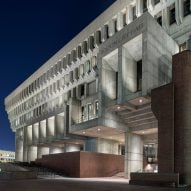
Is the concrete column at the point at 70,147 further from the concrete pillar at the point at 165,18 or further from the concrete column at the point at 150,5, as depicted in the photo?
the concrete pillar at the point at 165,18

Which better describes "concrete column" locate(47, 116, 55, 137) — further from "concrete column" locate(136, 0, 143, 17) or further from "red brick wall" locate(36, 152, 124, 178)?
"concrete column" locate(136, 0, 143, 17)

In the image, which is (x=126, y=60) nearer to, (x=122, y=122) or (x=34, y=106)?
(x=122, y=122)

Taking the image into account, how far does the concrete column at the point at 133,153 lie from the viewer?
161 feet

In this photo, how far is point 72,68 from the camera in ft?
219

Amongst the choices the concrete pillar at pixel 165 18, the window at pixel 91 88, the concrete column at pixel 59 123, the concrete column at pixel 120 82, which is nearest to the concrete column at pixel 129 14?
the concrete pillar at pixel 165 18

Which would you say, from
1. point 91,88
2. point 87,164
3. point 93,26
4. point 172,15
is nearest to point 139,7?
point 172,15

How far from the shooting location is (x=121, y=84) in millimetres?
42750

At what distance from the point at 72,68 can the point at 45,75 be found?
14497mm

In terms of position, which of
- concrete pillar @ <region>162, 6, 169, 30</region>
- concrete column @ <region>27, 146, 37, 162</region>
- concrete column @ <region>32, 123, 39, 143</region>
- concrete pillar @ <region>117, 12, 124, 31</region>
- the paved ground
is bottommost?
concrete column @ <region>27, 146, 37, 162</region>

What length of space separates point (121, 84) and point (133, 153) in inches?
468

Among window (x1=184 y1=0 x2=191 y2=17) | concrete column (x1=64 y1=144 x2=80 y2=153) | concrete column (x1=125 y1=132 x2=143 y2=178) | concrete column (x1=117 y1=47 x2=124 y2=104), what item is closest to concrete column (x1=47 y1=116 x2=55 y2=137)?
concrete column (x1=64 y1=144 x2=80 y2=153)

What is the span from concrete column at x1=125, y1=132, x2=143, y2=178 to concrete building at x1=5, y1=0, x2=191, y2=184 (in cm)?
13

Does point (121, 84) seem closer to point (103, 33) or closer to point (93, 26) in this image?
point (103, 33)

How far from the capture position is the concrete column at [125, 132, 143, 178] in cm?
4898
